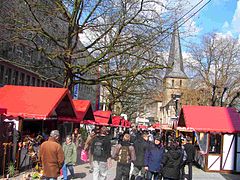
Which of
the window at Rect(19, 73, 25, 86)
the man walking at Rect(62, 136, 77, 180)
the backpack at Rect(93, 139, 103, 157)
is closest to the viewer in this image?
the backpack at Rect(93, 139, 103, 157)

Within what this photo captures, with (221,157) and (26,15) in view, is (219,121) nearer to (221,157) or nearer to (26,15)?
(221,157)

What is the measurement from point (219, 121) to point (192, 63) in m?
31.4

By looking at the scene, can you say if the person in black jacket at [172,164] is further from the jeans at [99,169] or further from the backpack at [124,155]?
the jeans at [99,169]

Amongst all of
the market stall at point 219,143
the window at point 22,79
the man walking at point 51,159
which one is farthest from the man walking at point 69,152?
the window at point 22,79

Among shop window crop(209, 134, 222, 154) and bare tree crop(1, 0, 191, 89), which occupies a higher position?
bare tree crop(1, 0, 191, 89)

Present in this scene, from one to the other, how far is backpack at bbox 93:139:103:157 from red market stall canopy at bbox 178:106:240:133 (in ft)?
37.1

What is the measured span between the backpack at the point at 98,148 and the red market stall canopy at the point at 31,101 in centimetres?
458

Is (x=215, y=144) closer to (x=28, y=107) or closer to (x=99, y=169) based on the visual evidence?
(x=28, y=107)

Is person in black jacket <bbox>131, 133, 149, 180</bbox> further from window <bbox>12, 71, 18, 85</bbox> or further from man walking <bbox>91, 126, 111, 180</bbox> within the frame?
window <bbox>12, 71, 18, 85</bbox>

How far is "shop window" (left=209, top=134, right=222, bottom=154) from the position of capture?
22594 mm

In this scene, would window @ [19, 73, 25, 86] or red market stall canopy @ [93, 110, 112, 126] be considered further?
window @ [19, 73, 25, 86]

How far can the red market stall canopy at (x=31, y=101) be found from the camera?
53.2ft

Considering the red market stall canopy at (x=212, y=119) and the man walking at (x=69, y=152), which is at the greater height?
the red market stall canopy at (x=212, y=119)

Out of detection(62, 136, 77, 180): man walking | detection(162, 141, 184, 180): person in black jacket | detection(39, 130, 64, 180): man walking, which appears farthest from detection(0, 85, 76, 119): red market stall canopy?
detection(39, 130, 64, 180): man walking
